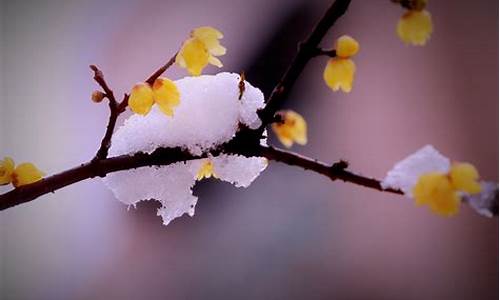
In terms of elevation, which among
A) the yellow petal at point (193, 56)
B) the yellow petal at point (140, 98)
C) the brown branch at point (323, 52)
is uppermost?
the brown branch at point (323, 52)

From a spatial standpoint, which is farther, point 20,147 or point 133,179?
point 20,147

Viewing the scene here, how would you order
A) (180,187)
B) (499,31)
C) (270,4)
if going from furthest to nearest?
(270,4), (499,31), (180,187)

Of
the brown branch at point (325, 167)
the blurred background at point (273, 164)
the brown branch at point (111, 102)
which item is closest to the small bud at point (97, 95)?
the brown branch at point (111, 102)

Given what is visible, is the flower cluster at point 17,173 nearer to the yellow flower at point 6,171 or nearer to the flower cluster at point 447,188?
the yellow flower at point 6,171

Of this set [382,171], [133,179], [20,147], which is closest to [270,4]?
[382,171]

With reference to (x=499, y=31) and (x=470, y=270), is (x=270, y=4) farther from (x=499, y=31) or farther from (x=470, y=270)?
(x=470, y=270)

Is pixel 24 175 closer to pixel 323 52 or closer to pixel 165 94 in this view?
pixel 165 94

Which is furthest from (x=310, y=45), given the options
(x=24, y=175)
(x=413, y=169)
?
(x=24, y=175)
